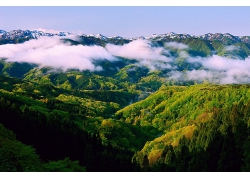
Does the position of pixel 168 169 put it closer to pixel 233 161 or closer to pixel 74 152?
pixel 233 161

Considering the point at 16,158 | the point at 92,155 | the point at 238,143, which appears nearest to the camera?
the point at 16,158

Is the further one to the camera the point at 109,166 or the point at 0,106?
the point at 0,106

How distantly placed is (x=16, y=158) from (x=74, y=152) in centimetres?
6606

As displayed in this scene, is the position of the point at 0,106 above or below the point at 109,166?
above

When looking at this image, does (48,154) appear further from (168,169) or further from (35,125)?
(168,169)

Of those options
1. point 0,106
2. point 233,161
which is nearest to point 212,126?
point 233,161

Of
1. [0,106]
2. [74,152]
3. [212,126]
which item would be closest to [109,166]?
[74,152]

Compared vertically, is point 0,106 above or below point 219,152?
above

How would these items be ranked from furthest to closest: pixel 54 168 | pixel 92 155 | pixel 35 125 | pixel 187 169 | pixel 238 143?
pixel 35 125 → pixel 92 155 → pixel 238 143 → pixel 187 169 → pixel 54 168

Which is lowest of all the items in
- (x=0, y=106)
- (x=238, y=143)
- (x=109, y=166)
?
(x=109, y=166)

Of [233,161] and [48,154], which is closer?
[233,161]

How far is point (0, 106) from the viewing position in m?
124

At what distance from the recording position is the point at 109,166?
374ft

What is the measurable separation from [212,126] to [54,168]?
4323 inches
